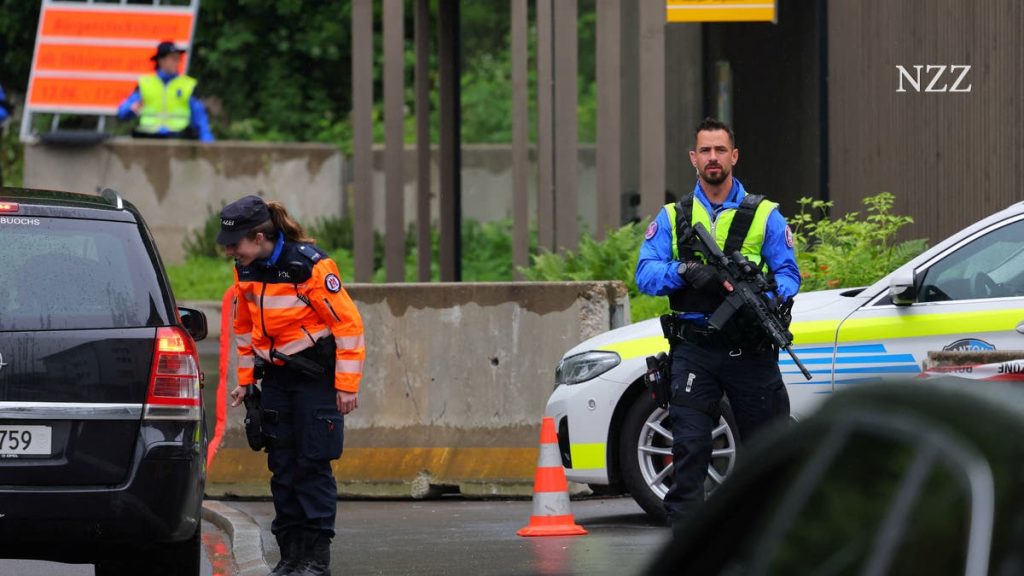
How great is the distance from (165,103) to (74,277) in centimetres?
1722

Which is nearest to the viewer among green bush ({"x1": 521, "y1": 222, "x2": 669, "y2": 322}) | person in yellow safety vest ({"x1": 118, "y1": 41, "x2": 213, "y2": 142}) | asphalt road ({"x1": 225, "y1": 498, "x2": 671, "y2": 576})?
asphalt road ({"x1": 225, "y1": 498, "x2": 671, "y2": 576})

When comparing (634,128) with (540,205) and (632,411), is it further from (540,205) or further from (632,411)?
(632,411)

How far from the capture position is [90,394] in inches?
255

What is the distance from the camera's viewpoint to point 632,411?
899 cm

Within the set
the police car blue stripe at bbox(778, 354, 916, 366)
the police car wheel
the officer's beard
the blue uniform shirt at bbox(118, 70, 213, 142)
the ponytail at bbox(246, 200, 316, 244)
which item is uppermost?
the blue uniform shirt at bbox(118, 70, 213, 142)

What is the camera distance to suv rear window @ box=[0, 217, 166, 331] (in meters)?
6.53

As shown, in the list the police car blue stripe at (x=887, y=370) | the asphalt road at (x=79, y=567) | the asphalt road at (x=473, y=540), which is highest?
the police car blue stripe at (x=887, y=370)

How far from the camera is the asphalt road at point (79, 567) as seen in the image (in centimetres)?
820

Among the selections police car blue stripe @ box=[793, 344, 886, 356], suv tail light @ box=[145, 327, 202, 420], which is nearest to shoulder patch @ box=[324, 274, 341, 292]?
suv tail light @ box=[145, 327, 202, 420]

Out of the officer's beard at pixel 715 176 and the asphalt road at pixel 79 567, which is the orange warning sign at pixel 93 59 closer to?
the asphalt road at pixel 79 567

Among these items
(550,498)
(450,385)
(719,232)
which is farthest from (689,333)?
(450,385)

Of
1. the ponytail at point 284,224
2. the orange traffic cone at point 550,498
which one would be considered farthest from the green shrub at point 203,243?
the ponytail at point 284,224

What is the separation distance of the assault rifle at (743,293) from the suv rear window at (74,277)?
6.92 ft

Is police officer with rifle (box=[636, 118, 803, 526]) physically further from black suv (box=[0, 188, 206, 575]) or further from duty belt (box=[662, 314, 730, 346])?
black suv (box=[0, 188, 206, 575])
